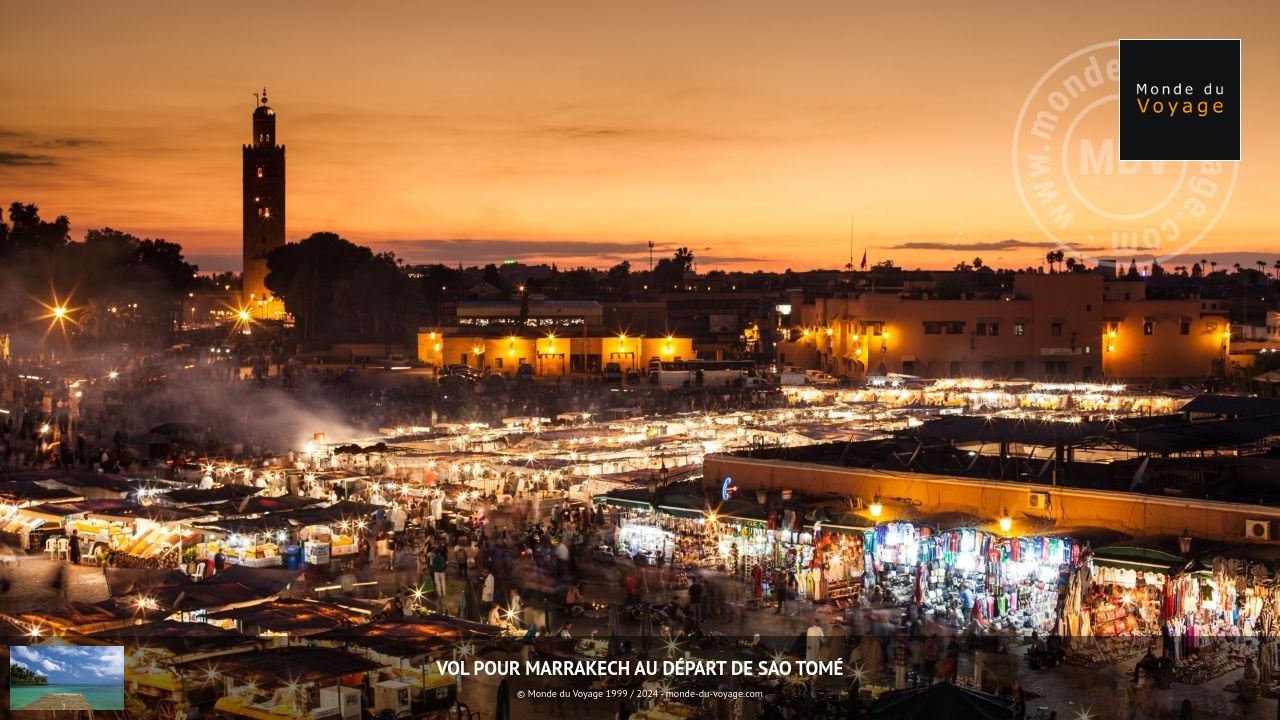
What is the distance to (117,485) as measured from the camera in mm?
22297

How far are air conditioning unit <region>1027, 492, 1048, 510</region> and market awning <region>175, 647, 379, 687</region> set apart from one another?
8575 millimetres

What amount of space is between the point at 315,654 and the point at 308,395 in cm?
3664

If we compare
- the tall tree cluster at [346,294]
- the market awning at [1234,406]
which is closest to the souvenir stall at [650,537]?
the market awning at [1234,406]

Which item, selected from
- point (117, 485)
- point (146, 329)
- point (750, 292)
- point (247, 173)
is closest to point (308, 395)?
point (117, 485)

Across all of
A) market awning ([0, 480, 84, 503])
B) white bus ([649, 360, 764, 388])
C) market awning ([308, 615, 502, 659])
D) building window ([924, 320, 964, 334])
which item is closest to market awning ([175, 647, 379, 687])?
market awning ([308, 615, 502, 659])

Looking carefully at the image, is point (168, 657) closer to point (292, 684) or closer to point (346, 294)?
point (292, 684)

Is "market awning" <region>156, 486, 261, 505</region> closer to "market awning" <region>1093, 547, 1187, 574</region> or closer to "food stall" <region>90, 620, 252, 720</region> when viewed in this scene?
"food stall" <region>90, 620, 252, 720</region>

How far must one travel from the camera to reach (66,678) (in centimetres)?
1141

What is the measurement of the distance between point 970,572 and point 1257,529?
328cm

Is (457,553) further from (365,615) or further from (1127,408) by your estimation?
(1127,408)

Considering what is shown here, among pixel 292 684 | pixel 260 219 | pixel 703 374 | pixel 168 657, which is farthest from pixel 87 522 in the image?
pixel 260 219

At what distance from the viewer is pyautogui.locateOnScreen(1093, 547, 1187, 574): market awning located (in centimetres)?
1320

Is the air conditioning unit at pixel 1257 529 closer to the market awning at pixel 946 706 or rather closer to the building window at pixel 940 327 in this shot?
the market awning at pixel 946 706

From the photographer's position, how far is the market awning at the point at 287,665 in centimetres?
1056
